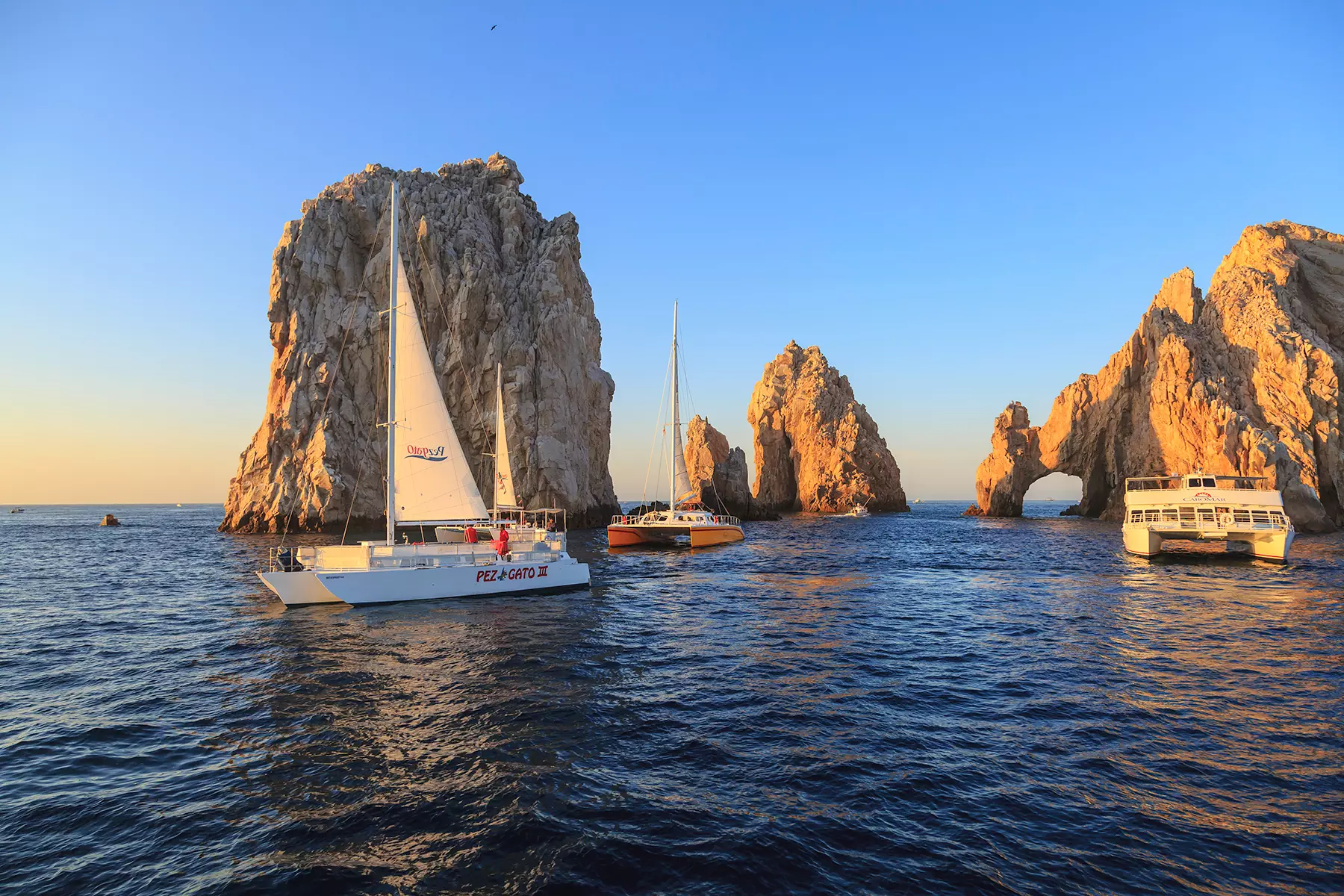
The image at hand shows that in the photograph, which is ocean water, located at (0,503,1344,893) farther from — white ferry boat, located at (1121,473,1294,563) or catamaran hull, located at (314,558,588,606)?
white ferry boat, located at (1121,473,1294,563)

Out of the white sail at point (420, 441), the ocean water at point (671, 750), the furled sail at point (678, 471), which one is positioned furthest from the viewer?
the furled sail at point (678, 471)

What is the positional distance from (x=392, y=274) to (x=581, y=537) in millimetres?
36509

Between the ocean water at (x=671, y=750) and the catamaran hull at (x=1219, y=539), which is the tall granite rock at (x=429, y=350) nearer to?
the ocean water at (x=671, y=750)

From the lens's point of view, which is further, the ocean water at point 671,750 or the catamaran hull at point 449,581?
the catamaran hull at point 449,581

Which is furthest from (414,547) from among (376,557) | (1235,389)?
(1235,389)

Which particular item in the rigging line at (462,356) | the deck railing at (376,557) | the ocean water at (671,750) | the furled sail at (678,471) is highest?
the rigging line at (462,356)

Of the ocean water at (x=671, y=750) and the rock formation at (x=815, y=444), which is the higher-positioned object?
the rock formation at (x=815, y=444)

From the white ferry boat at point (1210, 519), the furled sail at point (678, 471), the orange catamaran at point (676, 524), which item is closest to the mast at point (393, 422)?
the orange catamaran at point (676, 524)

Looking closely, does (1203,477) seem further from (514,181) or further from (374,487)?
(514,181)

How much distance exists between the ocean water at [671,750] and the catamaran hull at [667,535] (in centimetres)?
2289

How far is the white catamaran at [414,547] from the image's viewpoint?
20.9 meters

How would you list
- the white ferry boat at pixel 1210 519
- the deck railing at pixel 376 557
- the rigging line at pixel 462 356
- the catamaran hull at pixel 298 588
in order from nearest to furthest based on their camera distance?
the catamaran hull at pixel 298 588 < the deck railing at pixel 376 557 < the white ferry boat at pixel 1210 519 < the rigging line at pixel 462 356

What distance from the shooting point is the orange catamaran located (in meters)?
44.6

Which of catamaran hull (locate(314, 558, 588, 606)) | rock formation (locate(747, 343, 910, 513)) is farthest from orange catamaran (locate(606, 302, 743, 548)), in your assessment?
rock formation (locate(747, 343, 910, 513))
